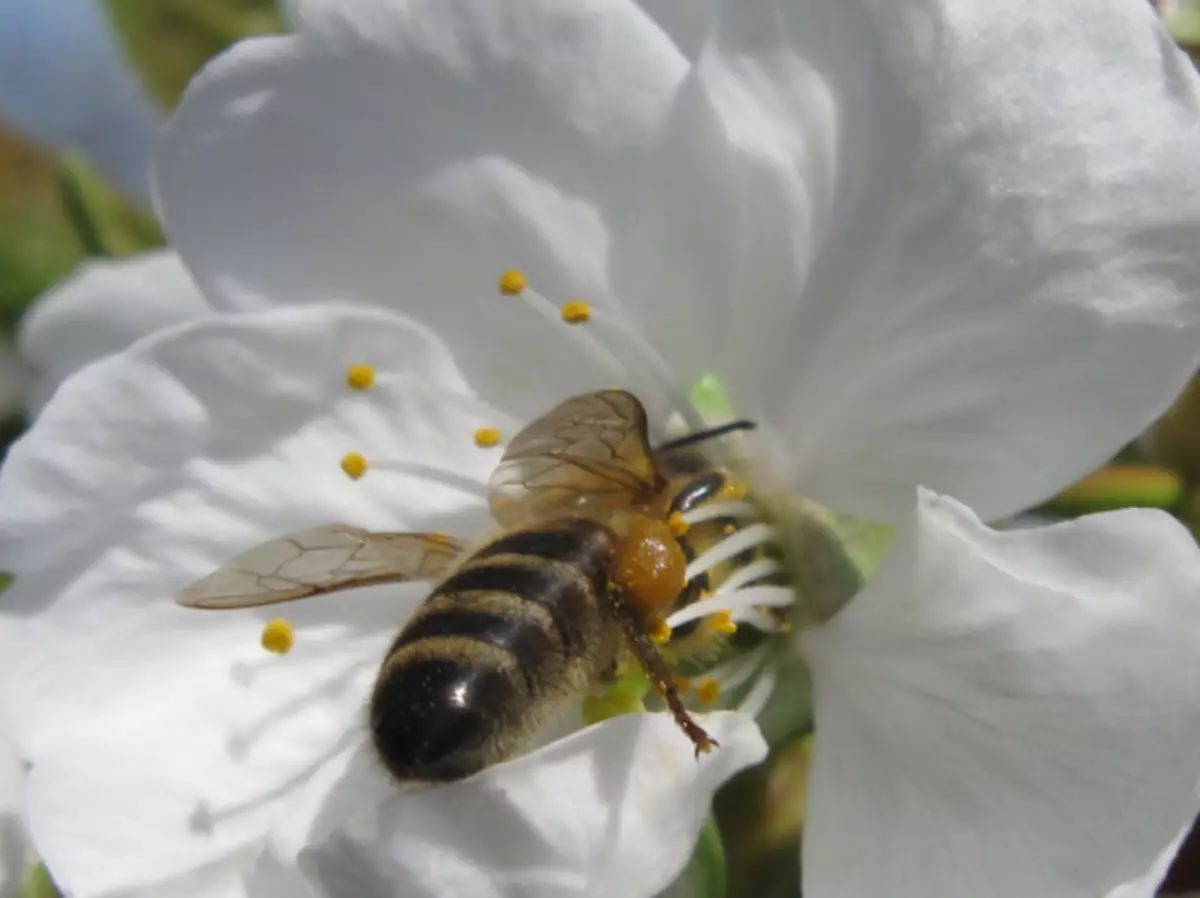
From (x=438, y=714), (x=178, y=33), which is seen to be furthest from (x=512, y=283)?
(x=178, y=33)

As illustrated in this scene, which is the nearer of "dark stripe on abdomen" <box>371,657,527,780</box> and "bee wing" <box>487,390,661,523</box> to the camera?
"dark stripe on abdomen" <box>371,657,527,780</box>

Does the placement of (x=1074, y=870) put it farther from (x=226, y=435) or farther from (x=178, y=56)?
(x=178, y=56)

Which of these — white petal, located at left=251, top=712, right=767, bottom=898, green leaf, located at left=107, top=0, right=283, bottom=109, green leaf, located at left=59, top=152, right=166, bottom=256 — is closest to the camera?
white petal, located at left=251, top=712, right=767, bottom=898

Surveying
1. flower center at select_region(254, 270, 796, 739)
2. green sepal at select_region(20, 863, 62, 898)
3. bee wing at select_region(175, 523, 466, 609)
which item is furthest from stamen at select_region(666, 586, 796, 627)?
green sepal at select_region(20, 863, 62, 898)

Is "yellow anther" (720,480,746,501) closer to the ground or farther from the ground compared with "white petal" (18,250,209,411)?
farther from the ground

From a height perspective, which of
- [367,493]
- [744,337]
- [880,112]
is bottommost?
[367,493]

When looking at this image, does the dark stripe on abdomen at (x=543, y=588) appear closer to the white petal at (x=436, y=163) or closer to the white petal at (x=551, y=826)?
the white petal at (x=551, y=826)

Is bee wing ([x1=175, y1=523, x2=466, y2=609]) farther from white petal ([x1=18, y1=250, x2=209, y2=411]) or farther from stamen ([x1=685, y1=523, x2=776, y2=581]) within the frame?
white petal ([x1=18, y1=250, x2=209, y2=411])

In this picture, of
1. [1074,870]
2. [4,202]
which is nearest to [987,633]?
[1074,870]
